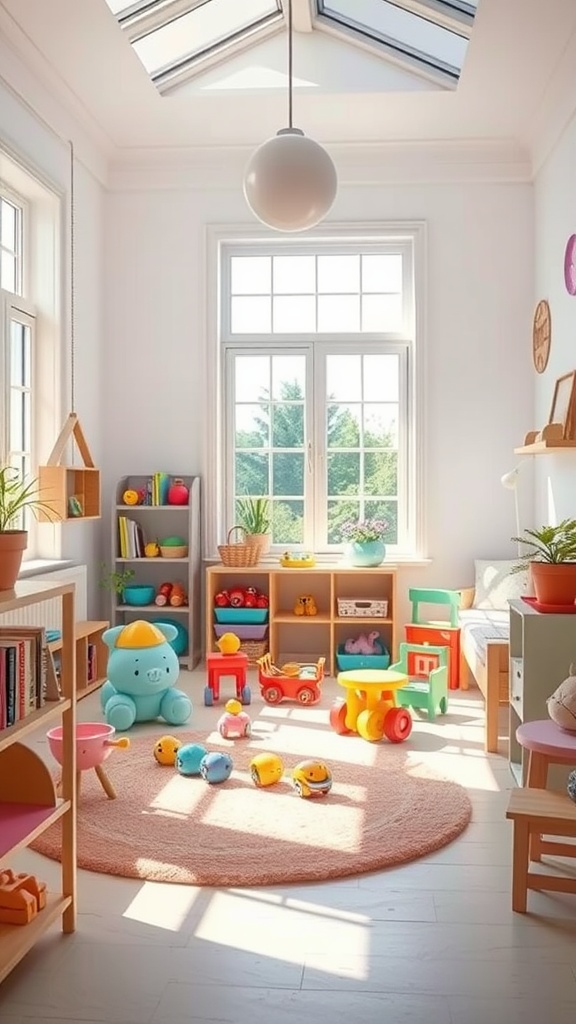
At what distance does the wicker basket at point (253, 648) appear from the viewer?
584cm

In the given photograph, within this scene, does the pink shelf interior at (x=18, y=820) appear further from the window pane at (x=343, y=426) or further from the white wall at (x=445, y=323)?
the window pane at (x=343, y=426)

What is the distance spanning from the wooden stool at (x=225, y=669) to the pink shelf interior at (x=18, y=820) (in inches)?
100

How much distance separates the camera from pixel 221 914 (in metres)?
2.52

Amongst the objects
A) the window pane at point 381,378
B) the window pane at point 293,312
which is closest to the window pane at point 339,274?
the window pane at point 293,312

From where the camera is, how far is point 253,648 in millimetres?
5848

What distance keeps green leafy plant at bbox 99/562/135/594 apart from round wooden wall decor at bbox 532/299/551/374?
2.93 meters

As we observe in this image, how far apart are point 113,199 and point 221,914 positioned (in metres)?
5.05

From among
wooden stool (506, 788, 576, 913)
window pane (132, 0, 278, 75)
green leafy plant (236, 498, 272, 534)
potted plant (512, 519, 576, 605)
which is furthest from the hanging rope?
wooden stool (506, 788, 576, 913)

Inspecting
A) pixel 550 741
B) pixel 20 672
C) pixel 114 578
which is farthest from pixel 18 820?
pixel 114 578

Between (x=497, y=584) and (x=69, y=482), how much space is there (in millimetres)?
2687

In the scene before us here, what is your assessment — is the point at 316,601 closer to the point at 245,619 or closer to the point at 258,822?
the point at 245,619

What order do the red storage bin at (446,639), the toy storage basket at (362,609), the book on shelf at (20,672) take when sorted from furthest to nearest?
the toy storage basket at (362,609) < the red storage bin at (446,639) < the book on shelf at (20,672)

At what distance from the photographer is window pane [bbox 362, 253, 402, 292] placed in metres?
6.29

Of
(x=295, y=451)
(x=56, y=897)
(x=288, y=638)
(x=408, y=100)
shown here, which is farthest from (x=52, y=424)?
(x=56, y=897)
